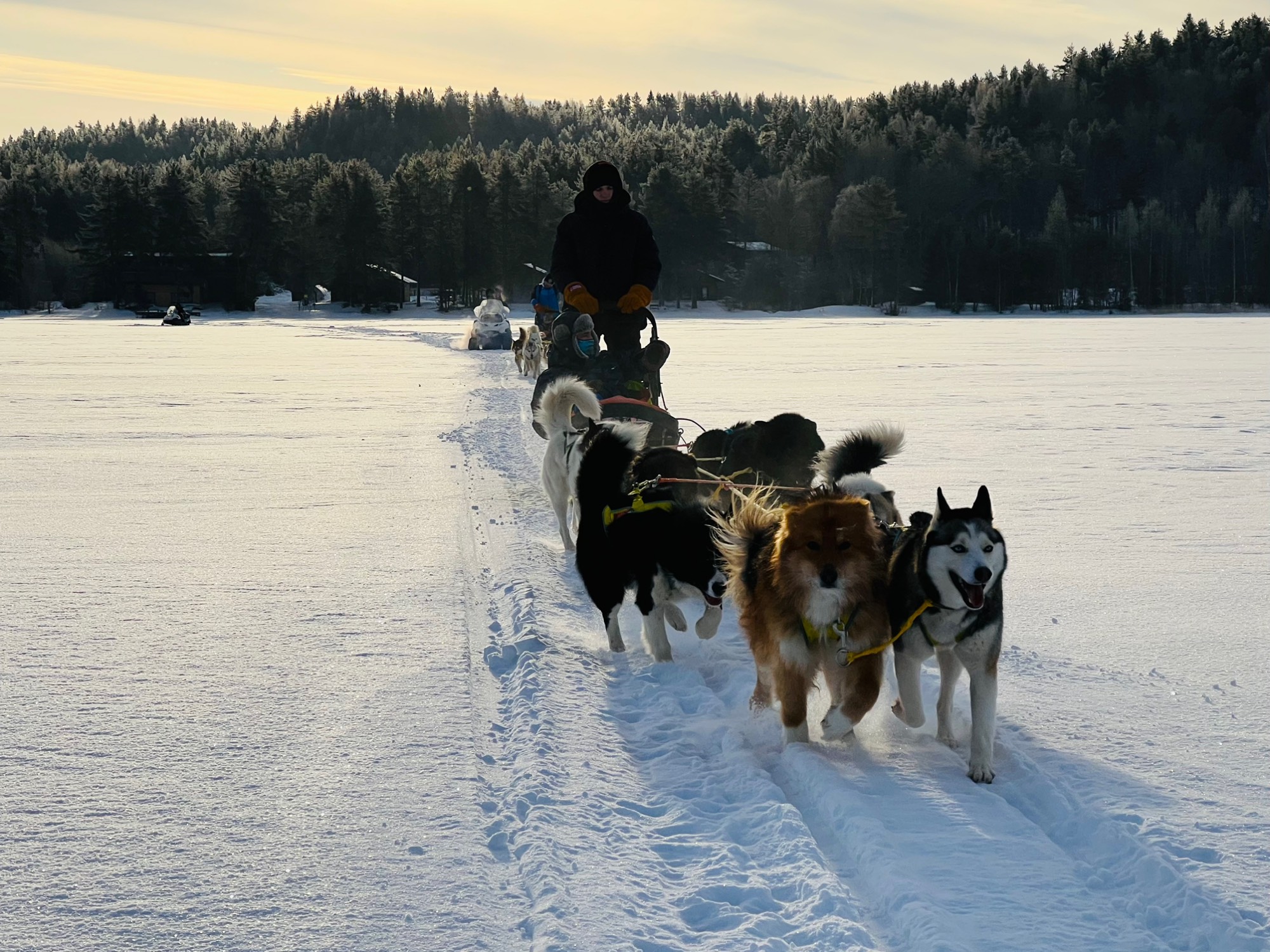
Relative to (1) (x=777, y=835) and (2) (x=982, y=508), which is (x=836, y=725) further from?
(2) (x=982, y=508)

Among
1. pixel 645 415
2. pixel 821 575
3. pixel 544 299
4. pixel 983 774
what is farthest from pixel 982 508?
pixel 544 299

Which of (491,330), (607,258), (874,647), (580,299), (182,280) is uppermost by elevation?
(182,280)

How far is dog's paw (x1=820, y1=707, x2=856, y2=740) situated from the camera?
3766mm

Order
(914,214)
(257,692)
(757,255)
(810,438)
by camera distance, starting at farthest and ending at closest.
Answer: (914,214)
(757,255)
(810,438)
(257,692)

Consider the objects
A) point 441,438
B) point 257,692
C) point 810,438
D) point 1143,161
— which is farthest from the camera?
point 1143,161

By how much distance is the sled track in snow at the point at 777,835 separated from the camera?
2.70 meters

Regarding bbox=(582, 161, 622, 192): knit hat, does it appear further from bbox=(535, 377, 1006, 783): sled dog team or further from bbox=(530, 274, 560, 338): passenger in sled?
→ bbox=(530, 274, 560, 338): passenger in sled

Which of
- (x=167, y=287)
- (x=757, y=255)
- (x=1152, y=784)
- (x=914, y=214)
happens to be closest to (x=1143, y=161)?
(x=914, y=214)

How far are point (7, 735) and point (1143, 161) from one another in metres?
110

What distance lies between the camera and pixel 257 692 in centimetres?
430

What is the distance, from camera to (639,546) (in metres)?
4.93

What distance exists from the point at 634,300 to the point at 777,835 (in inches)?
196

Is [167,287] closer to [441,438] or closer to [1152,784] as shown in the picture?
[441,438]

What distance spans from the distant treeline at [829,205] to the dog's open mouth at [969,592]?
72.8 metres
